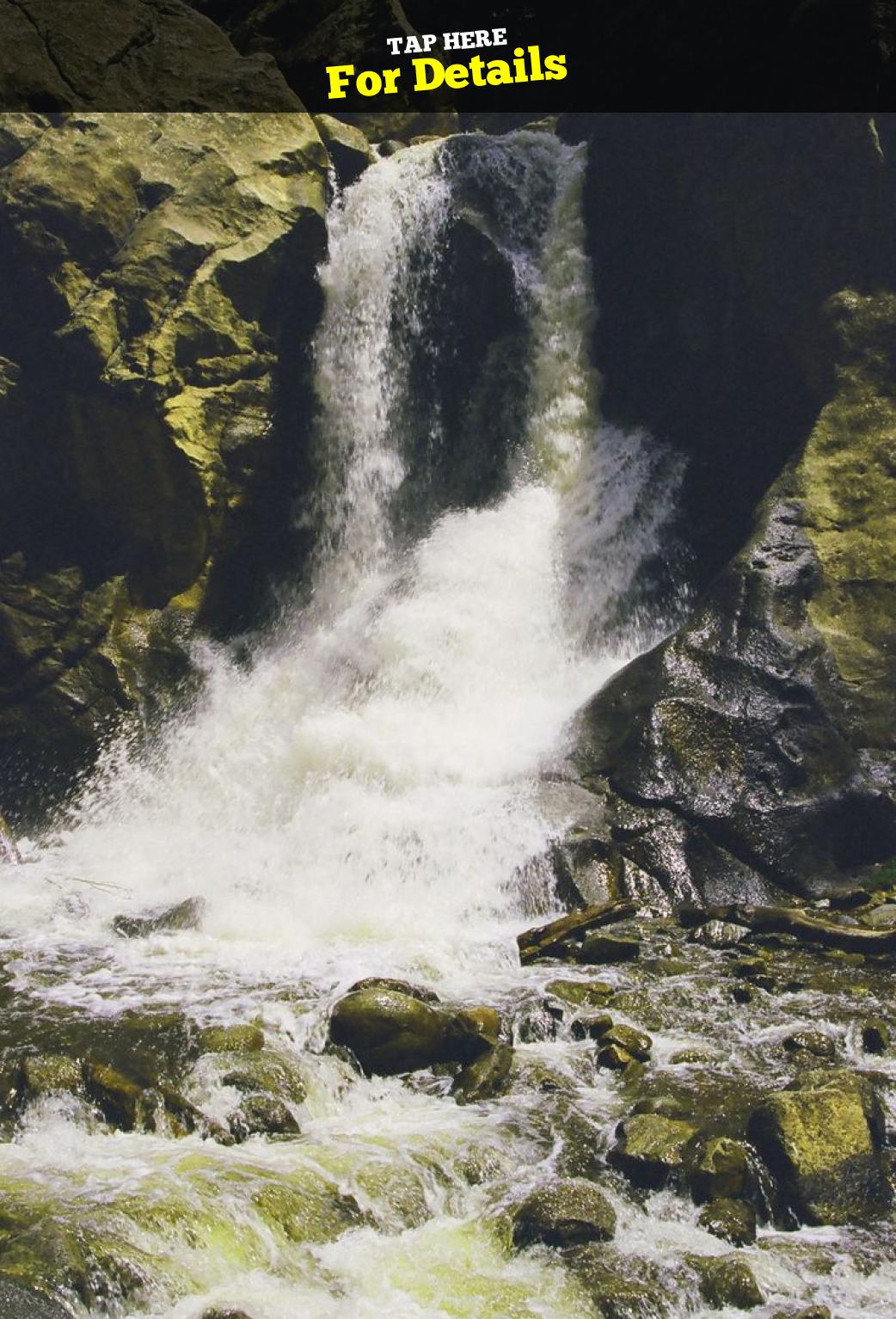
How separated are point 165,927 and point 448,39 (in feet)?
69.6

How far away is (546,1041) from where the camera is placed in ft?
32.2

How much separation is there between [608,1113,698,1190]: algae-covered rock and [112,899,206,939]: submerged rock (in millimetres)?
6047

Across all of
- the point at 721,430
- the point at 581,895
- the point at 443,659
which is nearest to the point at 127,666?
the point at 443,659

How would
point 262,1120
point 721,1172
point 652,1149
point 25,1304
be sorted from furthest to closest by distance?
point 262,1120
point 652,1149
point 721,1172
point 25,1304

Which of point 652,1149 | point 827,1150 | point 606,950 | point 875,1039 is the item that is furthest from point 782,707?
point 652,1149

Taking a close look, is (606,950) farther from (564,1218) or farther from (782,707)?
(782,707)

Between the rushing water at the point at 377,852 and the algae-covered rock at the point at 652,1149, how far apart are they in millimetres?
242

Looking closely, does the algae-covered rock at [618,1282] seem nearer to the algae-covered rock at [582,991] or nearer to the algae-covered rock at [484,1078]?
the algae-covered rock at [484,1078]

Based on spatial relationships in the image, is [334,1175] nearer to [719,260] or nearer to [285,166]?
[719,260]

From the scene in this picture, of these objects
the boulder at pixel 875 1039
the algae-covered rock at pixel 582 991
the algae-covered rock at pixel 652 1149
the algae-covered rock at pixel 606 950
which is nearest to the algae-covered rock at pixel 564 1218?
the algae-covered rock at pixel 652 1149

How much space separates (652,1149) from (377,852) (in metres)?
6.21

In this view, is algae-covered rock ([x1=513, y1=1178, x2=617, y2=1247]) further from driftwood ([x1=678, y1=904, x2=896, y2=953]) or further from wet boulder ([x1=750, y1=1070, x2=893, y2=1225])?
driftwood ([x1=678, y1=904, x2=896, y2=953])

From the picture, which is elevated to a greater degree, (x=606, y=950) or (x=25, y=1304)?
(x=606, y=950)

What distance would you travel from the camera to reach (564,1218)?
7.36 metres
